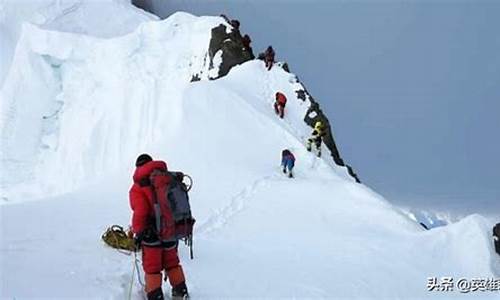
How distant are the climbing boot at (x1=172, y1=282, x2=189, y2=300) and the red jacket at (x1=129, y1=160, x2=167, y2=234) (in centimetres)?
71

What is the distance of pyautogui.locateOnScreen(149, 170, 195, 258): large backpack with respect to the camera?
16.4 feet

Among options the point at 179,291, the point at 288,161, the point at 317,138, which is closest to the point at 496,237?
the point at 288,161

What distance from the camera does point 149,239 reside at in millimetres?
5125

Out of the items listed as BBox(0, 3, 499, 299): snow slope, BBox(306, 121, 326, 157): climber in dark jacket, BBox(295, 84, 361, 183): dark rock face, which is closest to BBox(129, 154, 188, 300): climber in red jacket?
BBox(0, 3, 499, 299): snow slope

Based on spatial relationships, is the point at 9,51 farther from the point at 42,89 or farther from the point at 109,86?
the point at 109,86

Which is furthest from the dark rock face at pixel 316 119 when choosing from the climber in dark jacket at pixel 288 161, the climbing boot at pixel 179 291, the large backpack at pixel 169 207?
the large backpack at pixel 169 207

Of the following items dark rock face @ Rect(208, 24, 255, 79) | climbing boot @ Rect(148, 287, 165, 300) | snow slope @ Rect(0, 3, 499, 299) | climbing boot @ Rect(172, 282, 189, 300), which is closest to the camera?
climbing boot @ Rect(148, 287, 165, 300)

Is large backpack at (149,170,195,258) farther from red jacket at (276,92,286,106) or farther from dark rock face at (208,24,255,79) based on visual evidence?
dark rock face at (208,24,255,79)

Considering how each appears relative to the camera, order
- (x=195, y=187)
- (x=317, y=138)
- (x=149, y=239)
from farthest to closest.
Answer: (x=317, y=138) < (x=195, y=187) < (x=149, y=239)

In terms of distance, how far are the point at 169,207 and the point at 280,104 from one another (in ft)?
47.8

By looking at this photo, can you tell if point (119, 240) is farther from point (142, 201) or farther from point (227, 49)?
point (227, 49)

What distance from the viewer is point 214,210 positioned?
1164cm

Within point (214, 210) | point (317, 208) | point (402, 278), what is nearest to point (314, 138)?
point (317, 208)

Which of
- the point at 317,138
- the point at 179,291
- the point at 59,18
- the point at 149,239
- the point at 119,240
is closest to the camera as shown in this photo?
the point at 149,239
